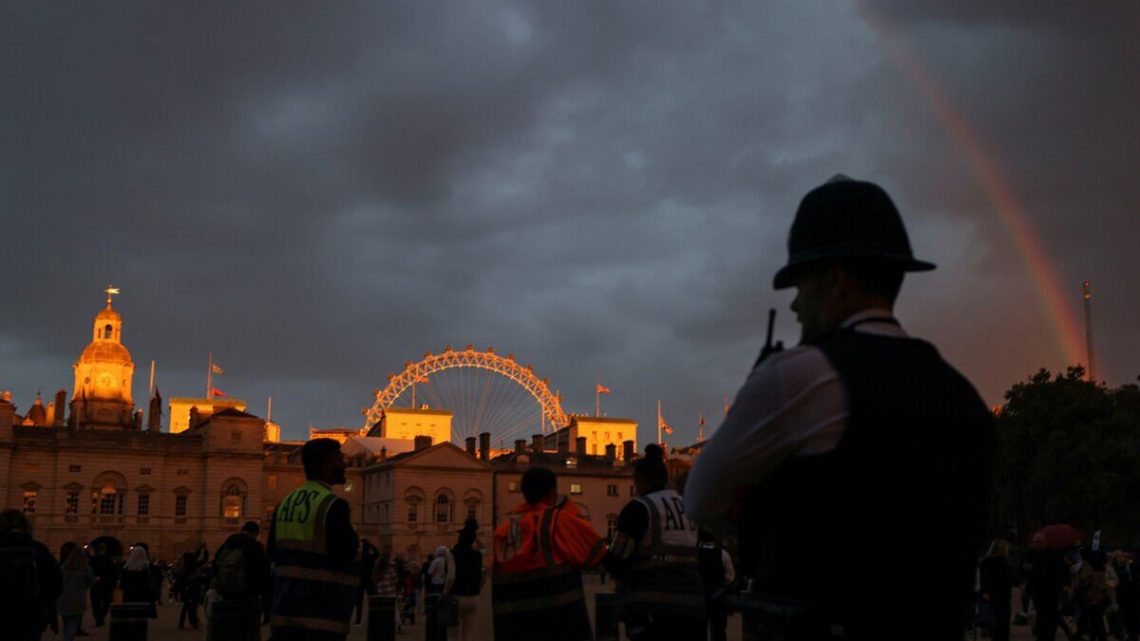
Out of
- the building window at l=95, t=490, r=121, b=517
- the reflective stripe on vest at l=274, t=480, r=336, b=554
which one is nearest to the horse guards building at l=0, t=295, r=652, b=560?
the building window at l=95, t=490, r=121, b=517

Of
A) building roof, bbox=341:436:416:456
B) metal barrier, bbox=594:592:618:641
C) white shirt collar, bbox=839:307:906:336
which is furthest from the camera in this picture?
building roof, bbox=341:436:416:456

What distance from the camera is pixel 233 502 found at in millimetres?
84750

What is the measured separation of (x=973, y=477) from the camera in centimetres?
266

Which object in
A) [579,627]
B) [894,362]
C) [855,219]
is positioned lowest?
[579,627]

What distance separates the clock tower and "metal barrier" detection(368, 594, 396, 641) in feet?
338

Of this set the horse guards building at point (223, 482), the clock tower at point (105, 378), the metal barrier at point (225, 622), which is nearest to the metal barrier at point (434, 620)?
the metal barrier at point (225, 622)

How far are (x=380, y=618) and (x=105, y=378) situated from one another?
109 meters

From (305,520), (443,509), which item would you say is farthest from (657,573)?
(443,509)

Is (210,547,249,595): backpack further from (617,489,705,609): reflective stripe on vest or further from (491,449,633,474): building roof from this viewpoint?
(491,449,633,474): building roof

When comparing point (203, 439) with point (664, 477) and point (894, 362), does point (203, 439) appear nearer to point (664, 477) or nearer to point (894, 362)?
point (664, 477)

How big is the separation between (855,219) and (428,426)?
4927 inches

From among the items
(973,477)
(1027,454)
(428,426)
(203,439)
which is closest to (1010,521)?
(1027,454)

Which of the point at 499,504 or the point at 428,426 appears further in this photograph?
the point at 428,426

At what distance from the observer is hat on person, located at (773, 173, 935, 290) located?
9.25ft
